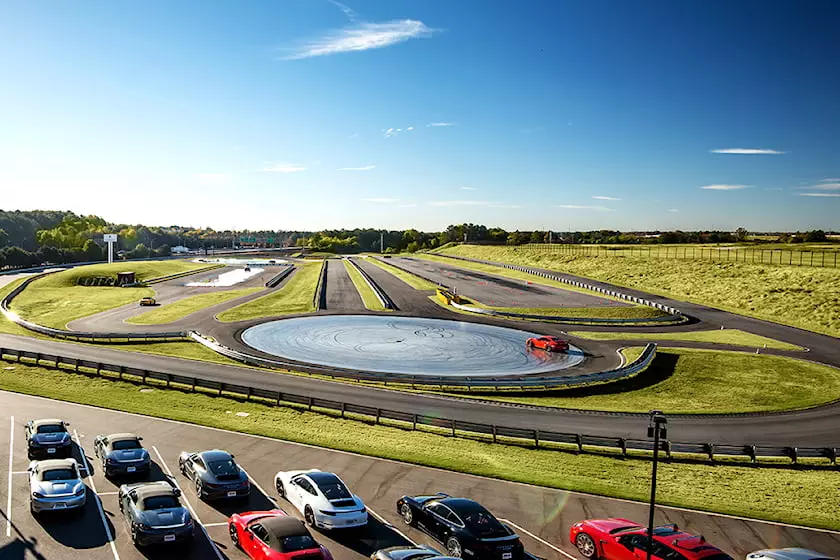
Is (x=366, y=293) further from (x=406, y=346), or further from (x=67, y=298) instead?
(x=67, y=298)

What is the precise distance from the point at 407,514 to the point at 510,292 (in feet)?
250

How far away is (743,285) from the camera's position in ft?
267

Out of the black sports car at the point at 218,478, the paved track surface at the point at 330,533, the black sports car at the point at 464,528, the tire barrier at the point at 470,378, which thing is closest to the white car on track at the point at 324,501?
the paved track surface at the point at 330,533

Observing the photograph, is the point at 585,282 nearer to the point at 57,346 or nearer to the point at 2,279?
the point at 57,346

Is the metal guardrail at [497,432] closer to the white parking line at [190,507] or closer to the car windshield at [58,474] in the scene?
the white parking line at [190,507]

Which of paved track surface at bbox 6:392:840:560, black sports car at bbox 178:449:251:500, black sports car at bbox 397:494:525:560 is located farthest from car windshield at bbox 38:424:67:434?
black sports car at bbox 397:494:525:560

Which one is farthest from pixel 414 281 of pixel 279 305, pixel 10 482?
pixel 10 482

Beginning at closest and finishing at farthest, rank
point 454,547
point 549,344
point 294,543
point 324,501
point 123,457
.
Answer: point 294,543, point 454,547, point 324,501, point 123,457, point 549,344

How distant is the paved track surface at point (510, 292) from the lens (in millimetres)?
78312

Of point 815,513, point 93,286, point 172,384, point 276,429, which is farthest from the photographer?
point 93,286

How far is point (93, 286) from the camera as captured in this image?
101 metres

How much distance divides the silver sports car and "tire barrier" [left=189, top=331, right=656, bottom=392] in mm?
22313

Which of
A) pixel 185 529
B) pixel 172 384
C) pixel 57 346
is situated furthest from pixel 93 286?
pixel 185 529

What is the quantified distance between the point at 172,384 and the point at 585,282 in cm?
8153
